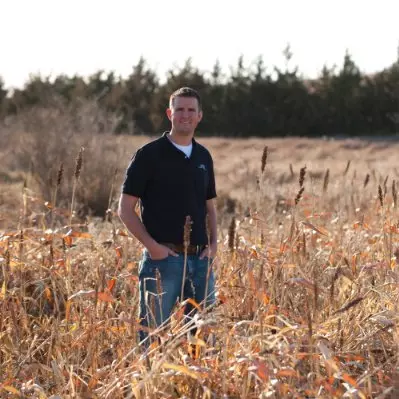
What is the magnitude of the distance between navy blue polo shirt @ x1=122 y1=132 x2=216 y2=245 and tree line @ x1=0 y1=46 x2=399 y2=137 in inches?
1115

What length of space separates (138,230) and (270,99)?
31489 millimetres

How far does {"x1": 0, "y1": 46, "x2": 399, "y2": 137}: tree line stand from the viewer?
32.9 meters

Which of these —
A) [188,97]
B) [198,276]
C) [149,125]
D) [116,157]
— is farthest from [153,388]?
[149,125]

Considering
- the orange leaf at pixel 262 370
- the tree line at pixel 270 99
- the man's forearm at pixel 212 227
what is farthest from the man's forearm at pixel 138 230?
the tree line at pixel 270 99

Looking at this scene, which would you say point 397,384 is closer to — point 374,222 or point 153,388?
point 153,388

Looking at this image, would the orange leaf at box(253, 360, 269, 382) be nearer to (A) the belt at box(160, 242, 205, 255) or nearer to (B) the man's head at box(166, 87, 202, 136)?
(A) the belt at box(160, 242, 205, 255)

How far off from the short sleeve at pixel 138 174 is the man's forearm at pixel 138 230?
111 mm

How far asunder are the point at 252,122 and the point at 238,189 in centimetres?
2117

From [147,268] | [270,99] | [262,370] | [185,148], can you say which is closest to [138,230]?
[147,268]

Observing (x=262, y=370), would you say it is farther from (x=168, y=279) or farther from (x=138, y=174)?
(x=138, y=174)

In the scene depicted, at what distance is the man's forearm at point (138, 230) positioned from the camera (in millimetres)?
3424

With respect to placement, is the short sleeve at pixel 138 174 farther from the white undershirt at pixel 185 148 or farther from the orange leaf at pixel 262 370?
the orange leaf at pixel 262 370

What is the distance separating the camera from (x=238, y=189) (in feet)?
42.3

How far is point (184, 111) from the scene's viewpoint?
3.55 m
